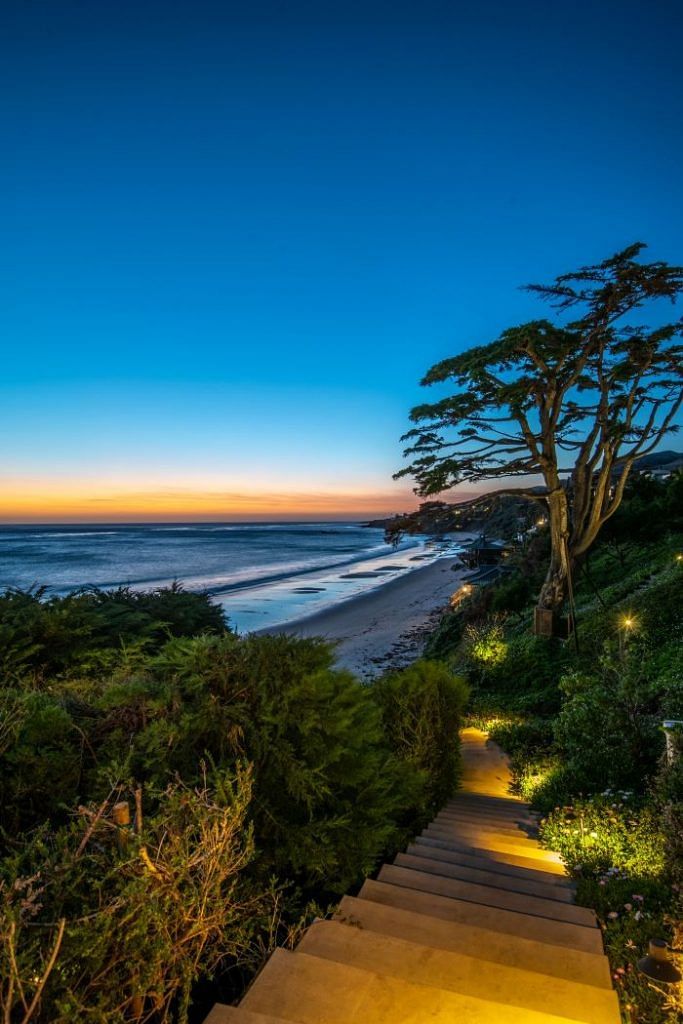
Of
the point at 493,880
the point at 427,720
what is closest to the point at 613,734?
the point at 427,720

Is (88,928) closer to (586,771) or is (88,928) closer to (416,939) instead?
(416,939)

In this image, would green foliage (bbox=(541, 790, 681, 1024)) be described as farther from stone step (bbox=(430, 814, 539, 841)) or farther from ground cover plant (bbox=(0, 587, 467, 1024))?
ground cover plant (bbox=(0, 587, 467, 1024))

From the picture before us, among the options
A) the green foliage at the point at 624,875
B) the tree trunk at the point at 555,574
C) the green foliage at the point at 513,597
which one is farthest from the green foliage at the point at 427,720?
the green foliage at the point at 513,597

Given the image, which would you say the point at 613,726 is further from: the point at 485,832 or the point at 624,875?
the point at 624,875

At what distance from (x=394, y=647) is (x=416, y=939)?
61.2 feet

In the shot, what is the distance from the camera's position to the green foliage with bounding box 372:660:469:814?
663 centimetres

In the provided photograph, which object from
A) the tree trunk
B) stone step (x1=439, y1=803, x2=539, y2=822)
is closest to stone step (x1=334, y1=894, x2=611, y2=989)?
stone step (x1=439, y1=803, x2=539, y2=822)

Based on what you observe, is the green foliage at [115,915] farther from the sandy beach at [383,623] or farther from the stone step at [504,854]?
the sandy beach at [383,623]

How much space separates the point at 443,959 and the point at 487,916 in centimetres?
83

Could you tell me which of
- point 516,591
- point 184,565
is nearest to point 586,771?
point 516,591

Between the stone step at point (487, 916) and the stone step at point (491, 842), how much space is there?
1.92 meters

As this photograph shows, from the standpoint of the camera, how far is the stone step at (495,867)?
4406mm

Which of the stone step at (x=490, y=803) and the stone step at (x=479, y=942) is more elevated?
the stone step at (x=479, y=942)

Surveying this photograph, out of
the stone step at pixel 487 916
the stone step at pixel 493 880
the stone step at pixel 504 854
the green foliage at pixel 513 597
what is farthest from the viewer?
the green foliage at pixel 513 597
